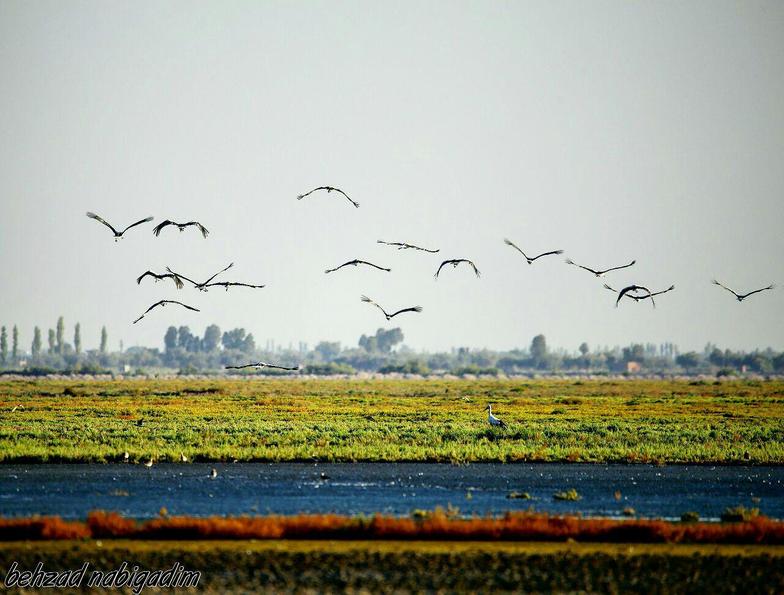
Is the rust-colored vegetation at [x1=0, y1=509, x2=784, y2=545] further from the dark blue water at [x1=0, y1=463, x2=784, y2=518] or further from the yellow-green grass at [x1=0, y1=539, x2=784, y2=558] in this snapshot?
the dark blue water at [x1=0, y1=463, x2=784, y2=518]

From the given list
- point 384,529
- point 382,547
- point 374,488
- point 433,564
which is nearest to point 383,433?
point 374,488

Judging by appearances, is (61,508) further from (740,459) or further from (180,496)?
(740,459)

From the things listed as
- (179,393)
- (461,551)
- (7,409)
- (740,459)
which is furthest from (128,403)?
(461,551)

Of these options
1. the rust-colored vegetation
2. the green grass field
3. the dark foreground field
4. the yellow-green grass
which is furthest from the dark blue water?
the dark foreground field

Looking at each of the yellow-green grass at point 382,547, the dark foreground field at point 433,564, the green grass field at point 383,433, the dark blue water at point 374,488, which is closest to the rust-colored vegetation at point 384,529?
the yellow-green grass at point 382,547

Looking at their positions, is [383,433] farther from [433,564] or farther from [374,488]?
[433,564]

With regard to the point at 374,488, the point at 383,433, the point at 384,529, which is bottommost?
the point at 374,488

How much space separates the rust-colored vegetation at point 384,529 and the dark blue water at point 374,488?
159 inches

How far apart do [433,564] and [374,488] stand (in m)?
15.4

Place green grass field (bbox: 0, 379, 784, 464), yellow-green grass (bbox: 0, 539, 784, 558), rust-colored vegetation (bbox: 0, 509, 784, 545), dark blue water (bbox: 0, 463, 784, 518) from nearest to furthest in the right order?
yellow-green grass (bbox: 0, 539, 784, 558)
rust-colored vegetation (bbox: 0, 509, 784, 545)
dark blue water (bbox: 0, 463, 784, 518)
green grass field (bbox: 0, 379, 784, 464)

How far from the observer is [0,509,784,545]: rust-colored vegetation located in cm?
2956

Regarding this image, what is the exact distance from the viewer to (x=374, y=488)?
41.9 m

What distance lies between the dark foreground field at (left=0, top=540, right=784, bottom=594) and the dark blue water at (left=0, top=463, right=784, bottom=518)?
613cm

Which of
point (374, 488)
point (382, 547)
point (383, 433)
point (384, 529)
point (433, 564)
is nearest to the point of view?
point (433, 564)
